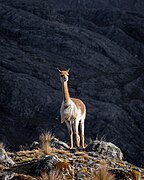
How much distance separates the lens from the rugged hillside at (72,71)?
49562mm

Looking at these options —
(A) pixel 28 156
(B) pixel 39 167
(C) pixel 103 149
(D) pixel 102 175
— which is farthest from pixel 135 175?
(A) pixel 28 156

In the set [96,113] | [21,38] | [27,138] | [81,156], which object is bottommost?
[27,138]

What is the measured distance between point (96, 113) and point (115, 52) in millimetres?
24484

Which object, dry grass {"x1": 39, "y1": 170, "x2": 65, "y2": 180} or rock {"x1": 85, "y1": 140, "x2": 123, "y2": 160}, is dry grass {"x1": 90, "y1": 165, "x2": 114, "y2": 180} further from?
rock {"x1": 85, "y1": 140, "x2": 123, "y2": 160}

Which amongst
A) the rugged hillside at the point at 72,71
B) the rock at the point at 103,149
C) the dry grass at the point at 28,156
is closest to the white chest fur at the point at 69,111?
the rock at the point at 103,149

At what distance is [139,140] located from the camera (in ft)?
161

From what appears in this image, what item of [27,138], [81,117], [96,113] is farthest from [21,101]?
[81,117]

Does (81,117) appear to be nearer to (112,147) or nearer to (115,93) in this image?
(112,147)

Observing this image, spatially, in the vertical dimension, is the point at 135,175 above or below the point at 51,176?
below

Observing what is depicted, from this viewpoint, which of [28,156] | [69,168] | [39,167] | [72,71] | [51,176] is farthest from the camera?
[72,71]

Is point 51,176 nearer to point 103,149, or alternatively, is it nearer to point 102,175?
point 102,175

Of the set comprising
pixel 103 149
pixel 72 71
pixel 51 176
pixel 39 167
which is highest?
pixel 51 176

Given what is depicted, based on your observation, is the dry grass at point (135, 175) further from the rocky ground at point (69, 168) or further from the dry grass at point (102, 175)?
the dry grass at point (102, 175)

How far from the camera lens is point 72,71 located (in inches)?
2530
